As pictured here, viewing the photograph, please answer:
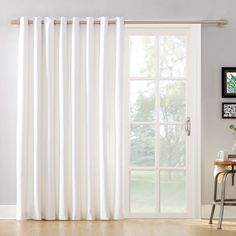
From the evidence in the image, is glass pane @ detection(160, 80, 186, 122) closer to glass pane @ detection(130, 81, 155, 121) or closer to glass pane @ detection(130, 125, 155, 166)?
glass pane @ detection(130, 81, 155, 121)

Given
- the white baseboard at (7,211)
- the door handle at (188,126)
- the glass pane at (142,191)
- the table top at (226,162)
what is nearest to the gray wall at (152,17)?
the white baseboard at (7,211)

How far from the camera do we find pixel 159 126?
22.2ft

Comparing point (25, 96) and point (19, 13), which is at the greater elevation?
point (19, 13)

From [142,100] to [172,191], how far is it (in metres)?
1.02

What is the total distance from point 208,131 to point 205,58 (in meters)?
0.77

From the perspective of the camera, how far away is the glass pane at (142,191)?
6.75 m

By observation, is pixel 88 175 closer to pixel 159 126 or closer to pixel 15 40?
pixel 159 126

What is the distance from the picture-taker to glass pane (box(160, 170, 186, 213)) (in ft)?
22.2

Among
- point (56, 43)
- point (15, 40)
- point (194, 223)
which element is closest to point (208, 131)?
point (194, 223)

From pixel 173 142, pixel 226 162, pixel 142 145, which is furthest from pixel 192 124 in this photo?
pixel 226 162

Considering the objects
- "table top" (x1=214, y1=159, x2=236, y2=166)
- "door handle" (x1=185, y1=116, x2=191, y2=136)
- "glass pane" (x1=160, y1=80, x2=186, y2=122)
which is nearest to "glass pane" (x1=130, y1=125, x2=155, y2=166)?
"glass pane" (x1=160, y1=80, x2=186, y2=122)

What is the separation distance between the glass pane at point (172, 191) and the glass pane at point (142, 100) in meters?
0.64

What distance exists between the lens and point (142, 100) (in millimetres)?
6820

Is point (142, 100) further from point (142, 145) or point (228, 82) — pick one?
point (228, 82)
